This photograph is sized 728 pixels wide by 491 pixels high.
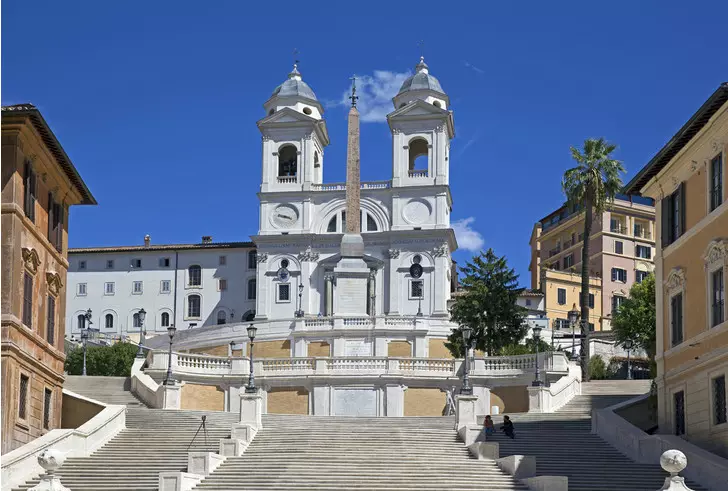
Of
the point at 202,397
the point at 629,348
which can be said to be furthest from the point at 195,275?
the point at 202,397

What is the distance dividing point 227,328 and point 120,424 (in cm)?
4186

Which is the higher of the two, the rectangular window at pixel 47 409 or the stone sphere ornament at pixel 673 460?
the rectangular window at pixel 47 409

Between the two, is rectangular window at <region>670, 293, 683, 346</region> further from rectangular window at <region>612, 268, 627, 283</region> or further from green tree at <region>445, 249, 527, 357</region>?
rectangular window at <region>612, 268, 627, 283</region>

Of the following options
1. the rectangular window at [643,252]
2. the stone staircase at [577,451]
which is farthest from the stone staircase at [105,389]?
the rectangular window at [643,252]

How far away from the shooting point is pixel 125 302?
114 meters

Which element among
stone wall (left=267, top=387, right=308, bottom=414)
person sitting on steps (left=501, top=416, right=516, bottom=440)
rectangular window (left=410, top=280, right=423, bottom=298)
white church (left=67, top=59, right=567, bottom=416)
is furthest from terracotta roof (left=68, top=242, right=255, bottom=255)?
person sitting on steps (left=501, top=416, right=516, bottom=440)

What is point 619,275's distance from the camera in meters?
120

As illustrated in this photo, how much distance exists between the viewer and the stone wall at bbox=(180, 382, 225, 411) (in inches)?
2125

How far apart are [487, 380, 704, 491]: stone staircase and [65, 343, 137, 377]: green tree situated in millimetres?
30210

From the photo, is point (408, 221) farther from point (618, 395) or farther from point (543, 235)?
point (618, 395)

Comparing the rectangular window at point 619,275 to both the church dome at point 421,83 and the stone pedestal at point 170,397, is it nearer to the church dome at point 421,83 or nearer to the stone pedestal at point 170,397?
the church dome at point 421,83

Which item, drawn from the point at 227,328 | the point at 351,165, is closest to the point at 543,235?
the point at 351,165

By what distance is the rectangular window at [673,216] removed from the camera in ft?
131

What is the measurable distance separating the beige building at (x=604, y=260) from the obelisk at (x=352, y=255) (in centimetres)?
2487
